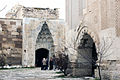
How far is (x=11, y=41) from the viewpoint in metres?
23.1

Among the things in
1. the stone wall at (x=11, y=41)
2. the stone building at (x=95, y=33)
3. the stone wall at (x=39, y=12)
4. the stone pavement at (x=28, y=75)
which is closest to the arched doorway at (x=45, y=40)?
the stone wall at (x=39, y=12)

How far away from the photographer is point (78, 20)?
43.3ft

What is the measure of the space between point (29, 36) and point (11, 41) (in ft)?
5.34

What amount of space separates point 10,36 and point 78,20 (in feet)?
36.9

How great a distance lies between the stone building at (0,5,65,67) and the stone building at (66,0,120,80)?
914cm

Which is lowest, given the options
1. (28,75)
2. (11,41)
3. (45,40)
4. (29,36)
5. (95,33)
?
(28,75)

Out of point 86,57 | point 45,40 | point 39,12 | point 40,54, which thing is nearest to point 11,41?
point 45,40

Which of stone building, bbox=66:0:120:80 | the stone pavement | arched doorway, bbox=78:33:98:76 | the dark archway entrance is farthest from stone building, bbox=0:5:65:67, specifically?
arched doorway, bbox=78:33:98:76

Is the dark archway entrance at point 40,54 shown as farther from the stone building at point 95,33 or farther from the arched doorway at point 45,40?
the stone building at point 95,33

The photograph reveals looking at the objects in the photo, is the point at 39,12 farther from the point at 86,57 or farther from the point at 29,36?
the point at 86,57

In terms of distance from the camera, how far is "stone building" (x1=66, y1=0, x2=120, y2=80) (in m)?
9.21

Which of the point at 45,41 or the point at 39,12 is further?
the point at 39,12

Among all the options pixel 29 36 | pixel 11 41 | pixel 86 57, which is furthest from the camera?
pixel 29 36

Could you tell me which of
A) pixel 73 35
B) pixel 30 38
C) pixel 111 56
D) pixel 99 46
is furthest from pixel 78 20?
pixel 30 38
